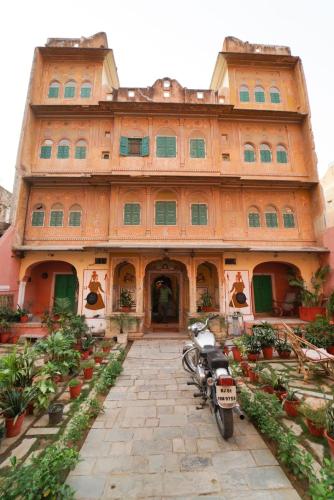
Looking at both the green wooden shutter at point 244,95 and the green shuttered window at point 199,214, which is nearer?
the green shuttered window at point 199,214

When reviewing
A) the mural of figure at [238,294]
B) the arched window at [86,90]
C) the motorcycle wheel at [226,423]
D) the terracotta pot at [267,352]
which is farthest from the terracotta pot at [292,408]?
the arched window at [86,90]

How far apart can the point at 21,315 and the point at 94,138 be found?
9.45 m

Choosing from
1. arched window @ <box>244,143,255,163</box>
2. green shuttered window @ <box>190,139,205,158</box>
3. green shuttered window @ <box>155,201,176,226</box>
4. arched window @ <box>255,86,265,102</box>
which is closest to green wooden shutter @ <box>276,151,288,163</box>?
arched window @ <box>244,143,255,163</box>

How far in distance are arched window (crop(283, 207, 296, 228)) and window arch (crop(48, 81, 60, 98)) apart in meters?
14.2

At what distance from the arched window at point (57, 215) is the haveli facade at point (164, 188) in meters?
0.07

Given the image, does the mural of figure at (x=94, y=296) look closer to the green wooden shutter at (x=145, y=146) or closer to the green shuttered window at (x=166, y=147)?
the green wooden shutter at (x=145, y=146)

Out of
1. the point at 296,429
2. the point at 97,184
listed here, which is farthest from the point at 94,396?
the point at 97,184

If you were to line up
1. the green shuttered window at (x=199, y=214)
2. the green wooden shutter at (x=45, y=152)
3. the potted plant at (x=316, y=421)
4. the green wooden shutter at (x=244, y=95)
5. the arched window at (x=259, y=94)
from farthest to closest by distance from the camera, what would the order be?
the arched window at (x=259, y=94) < the green wooden shutter at (x=244, y=95) < the green wooden shutter at (x=45, y=152) < the green shuttered window at (x=199, y=214) < the potted plant at (x=316, y=421)

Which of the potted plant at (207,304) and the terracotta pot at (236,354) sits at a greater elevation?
the potted plant at (207,304)

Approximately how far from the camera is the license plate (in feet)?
11.3

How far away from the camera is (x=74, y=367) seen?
237 inches

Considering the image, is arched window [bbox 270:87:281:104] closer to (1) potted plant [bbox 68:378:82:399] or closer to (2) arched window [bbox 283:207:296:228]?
(2) arched window [bbox 283:207:296:228]

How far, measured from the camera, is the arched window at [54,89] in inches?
515

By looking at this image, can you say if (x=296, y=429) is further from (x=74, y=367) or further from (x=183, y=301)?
(x=183, y=301)
